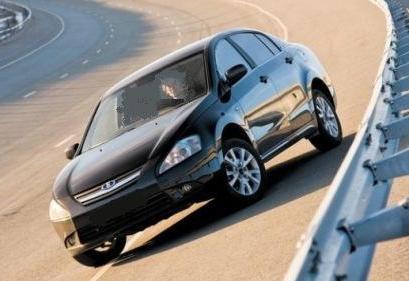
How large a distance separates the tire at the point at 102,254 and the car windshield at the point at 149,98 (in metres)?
1.01

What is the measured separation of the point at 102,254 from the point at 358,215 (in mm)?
5024

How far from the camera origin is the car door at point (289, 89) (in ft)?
35.7

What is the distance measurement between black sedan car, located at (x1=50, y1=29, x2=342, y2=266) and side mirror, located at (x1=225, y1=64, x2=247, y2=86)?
0.04ft

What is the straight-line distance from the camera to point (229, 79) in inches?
389

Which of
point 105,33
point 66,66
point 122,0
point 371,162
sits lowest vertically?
point 122,0

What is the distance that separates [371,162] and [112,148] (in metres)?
4.05

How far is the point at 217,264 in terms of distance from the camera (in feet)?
25.6

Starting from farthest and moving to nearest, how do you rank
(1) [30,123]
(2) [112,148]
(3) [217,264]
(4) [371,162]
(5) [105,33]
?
(5) [105,33]
(1) [30,123]
(2) [112,148]
(3) [217,264]
(4) [371,162]

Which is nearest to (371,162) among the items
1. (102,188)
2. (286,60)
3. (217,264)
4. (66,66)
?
(217,264)

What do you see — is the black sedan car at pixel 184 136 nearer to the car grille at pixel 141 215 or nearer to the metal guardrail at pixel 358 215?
the car grille at pixel 141 215

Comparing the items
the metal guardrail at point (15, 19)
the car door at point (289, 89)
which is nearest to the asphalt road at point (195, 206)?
the car door at point (289, 89)

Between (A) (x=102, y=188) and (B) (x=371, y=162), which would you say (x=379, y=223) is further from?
(A) (x=102, y=188)

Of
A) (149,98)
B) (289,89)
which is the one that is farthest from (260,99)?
(149,98)

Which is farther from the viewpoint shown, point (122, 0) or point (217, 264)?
point (122, 0)
